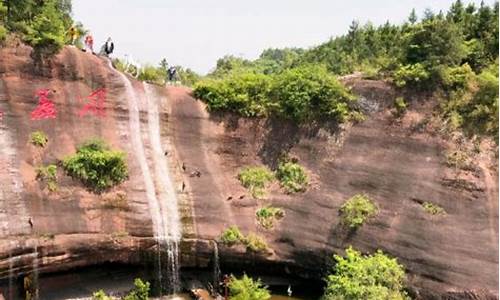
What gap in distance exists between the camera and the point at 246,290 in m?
14.5

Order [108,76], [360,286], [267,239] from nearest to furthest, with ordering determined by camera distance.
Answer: [360,286]
[267,239]
[108,76]

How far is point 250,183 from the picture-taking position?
56.0 ft

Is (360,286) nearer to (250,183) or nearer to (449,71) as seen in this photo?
(250,183)

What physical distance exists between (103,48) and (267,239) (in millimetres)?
8758

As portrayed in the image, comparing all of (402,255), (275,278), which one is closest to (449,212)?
(402,255)

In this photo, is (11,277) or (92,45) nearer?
(11,277)

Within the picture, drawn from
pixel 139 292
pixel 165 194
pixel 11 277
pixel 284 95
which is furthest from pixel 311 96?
pixel 11 277

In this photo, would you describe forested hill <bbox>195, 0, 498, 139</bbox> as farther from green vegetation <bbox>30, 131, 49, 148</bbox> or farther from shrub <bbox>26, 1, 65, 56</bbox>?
green vegetation <bbox>30, 131, 49, 148</bbox>

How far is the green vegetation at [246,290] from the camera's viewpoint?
565 inches

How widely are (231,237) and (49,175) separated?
5.22 metres

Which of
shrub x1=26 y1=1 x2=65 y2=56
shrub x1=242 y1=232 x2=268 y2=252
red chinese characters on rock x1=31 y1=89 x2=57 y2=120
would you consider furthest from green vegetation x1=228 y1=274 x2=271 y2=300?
shrub x1=26 y1=1 x2=65 y2=56

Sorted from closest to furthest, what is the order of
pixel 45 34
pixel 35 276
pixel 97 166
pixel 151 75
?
pixel 35 276, pixel 97 166, pixel 45 34, pixel 151 75

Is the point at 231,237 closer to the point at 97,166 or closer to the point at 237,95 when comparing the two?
the point at 97,166

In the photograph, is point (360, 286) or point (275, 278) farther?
point (275, 278)
